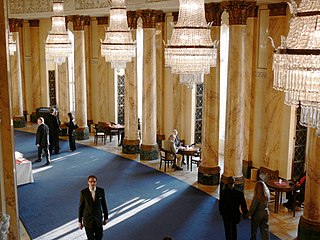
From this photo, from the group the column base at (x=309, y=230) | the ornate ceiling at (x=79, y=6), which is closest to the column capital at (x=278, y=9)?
the ornate ceiling at (x=79, y=6)

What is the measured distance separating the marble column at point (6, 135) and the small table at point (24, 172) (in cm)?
805

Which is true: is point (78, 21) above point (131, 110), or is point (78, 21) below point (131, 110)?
above

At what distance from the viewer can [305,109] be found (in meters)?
4.86

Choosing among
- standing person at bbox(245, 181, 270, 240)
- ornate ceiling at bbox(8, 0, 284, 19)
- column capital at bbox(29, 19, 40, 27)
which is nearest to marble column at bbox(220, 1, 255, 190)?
ornate ceiling at bbox(8, 0, 284, 19)

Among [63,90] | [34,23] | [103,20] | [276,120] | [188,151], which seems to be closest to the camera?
[276,120]

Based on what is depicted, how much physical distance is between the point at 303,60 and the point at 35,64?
58.1 ft

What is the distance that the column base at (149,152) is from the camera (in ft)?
48.4

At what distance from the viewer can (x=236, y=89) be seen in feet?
37.3

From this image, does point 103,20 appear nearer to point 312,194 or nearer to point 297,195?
point 297,195

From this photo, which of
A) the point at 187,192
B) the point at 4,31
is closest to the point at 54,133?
the point at 187,192

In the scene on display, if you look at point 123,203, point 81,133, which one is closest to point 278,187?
point 123,203

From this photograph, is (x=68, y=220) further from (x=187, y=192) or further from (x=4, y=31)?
(x=4, y=31)

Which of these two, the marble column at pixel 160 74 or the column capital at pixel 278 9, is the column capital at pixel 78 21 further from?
the column capital at pixel 278 9

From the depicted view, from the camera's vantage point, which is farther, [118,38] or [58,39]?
[58,39]
